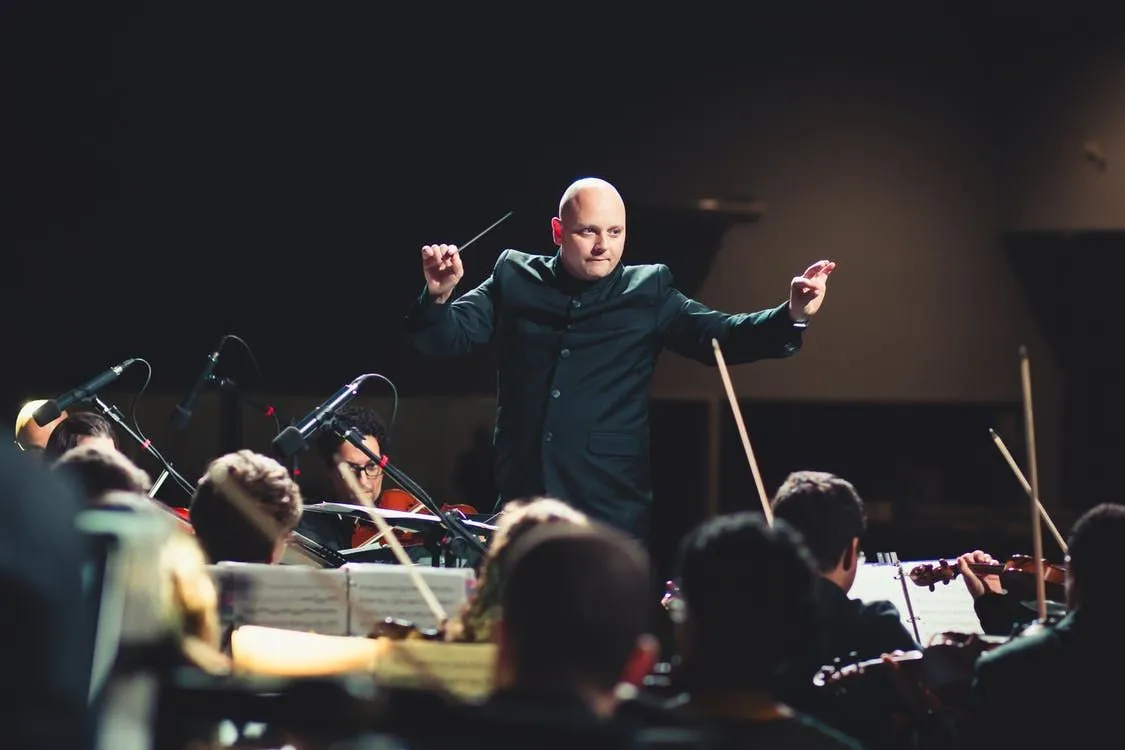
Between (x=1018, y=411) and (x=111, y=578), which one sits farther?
(x=1018, y=411)

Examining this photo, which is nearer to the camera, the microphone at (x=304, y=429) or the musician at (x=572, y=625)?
the musician at (x=572, y=625)

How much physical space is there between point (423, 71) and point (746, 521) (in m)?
3.69

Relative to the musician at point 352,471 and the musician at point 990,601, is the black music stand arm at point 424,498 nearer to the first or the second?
the musician at point 352,471

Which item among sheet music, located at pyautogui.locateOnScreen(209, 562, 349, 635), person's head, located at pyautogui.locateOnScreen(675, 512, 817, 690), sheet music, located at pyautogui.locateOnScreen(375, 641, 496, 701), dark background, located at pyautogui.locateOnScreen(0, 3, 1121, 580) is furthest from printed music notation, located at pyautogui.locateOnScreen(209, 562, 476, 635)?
dark background, located at pyautogui.locateOnScreen(0, 3, 1121, 580)

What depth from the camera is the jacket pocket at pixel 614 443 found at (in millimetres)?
3264

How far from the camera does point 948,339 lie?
5.65 m

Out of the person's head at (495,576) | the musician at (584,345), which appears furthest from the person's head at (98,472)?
the musician at (584,345)

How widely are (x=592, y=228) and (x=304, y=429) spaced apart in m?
0.84

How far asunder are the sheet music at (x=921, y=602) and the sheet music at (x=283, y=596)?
1.18 metres

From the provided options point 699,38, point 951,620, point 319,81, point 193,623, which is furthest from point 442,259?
point 699,38

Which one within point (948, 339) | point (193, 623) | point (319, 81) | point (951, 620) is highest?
point (319, 81)

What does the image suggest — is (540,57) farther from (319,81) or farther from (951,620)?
(951,620)

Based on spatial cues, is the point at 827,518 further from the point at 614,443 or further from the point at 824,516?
the point at 614,443

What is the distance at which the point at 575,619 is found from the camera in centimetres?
140
